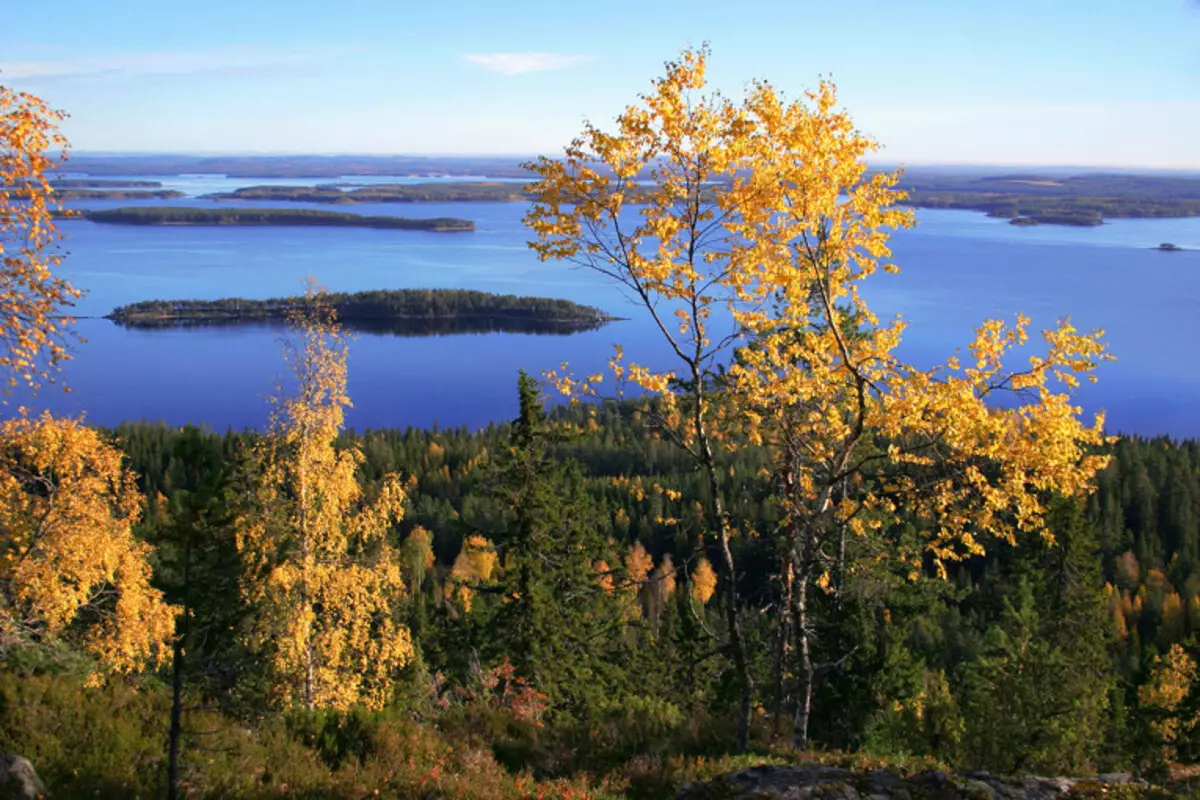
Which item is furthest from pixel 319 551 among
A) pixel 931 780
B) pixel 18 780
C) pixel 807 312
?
pixel 931 780

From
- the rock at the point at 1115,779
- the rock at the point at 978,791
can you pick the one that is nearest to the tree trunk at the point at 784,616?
the rock at the point at 978,791

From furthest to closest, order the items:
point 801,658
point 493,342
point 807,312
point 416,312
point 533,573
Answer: point 416,312 < point 493,342 < point 533,573 < point 801,658 < point 807,312

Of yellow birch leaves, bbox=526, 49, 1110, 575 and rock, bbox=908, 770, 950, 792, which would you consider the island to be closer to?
yellow birch leaves, bbox=526, 49, 1110, 575

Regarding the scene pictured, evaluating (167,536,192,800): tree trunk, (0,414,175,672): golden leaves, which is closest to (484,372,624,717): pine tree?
(0,414,175,672): golden leaves

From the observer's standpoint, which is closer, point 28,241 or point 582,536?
point 28,241

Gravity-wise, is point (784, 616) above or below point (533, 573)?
above

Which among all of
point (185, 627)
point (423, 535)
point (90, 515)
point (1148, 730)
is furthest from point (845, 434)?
point (423, 535)

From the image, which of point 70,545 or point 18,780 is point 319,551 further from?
point 18,780
